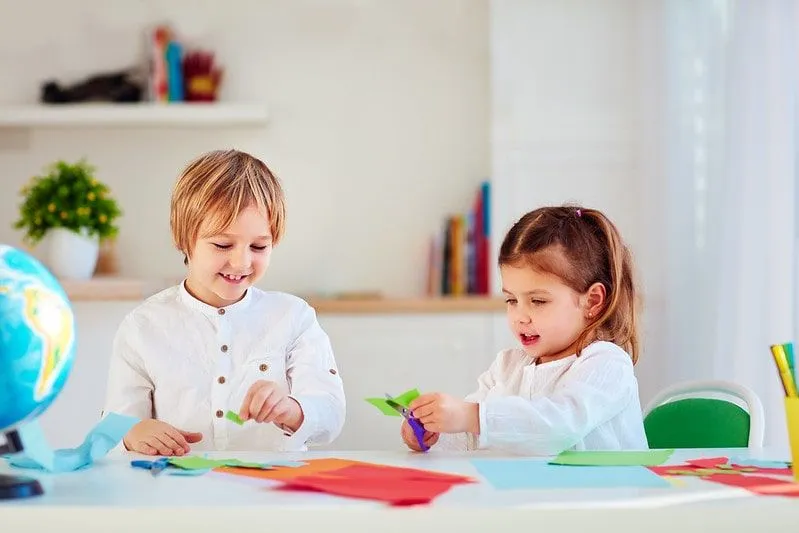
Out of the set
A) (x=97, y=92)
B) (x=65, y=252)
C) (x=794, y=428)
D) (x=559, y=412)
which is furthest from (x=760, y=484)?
(x=97, y=92)

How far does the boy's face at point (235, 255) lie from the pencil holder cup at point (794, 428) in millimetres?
921

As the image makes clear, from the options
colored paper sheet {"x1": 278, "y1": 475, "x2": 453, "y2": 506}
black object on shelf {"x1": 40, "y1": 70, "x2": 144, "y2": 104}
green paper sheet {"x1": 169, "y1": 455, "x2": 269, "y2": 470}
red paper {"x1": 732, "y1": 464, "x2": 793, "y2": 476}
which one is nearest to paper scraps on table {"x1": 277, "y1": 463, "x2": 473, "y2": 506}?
colored paper sheet {"x1": 278, "y1": 475, "x2": 453, "y2": 506}

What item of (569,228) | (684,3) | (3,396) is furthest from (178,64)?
(3,396)

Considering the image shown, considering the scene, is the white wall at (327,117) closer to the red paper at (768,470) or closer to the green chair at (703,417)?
the green chair at (703,417)

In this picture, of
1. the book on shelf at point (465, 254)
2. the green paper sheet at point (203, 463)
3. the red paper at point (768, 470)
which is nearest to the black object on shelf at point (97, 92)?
the book on shelf at point (465, 254)

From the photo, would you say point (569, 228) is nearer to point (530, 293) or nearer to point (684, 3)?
point (530, 293)

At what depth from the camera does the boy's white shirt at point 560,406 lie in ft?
4.55

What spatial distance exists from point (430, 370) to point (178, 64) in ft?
4.67

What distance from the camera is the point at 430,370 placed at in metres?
3.66

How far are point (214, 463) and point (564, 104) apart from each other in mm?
2794

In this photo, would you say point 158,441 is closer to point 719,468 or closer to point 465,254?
point 719,468

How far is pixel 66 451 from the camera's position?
1.28 m

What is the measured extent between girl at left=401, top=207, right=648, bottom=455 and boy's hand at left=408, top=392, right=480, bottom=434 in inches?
2.3

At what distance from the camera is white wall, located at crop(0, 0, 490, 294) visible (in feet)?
13.4
